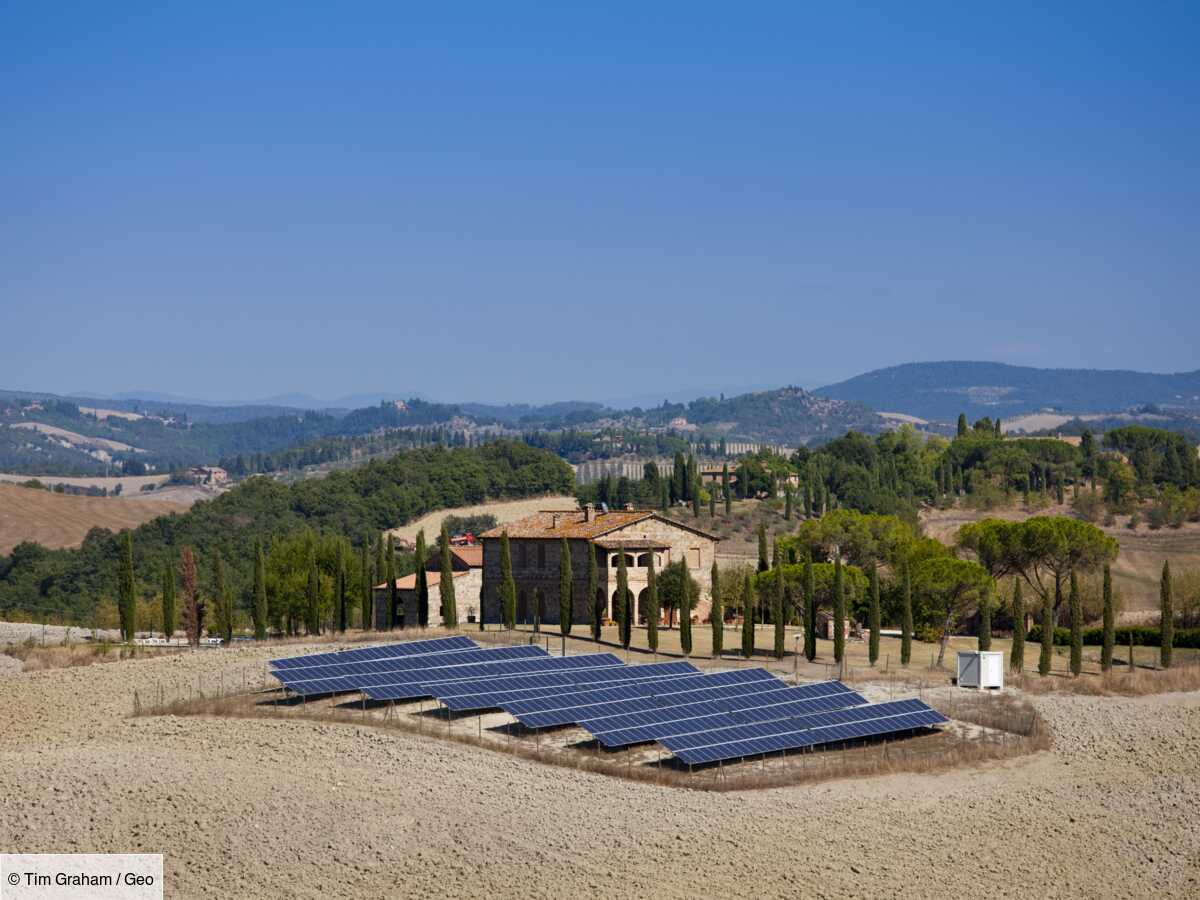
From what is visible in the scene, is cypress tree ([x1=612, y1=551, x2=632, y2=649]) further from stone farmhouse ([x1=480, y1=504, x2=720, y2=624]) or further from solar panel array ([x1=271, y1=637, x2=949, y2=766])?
solar panel array ([x1=271, y1=637, x2=949, y2=766])

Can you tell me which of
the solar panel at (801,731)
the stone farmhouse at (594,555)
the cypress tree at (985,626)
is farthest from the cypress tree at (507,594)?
the solar panel at (801,731)

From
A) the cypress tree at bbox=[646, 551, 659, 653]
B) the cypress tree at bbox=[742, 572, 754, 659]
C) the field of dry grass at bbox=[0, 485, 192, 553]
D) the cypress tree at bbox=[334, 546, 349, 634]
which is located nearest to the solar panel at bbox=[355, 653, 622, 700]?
the cypress tree at bbox=[646, 551, 659, 653]

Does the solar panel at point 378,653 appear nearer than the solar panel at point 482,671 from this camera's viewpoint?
No

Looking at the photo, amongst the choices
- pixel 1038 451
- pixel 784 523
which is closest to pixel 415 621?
pixel 784 523

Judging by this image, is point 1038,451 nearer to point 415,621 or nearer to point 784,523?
point 784,523

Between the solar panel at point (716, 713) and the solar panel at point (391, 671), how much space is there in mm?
6477

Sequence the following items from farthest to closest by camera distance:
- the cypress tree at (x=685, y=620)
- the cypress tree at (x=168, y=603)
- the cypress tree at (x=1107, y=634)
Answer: the cypress tree at (x=168, y=603) < the cypress tree at (x=1107, y=634) < the cypress tree at (x=685, y=620)

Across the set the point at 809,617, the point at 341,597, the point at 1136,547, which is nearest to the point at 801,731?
the point at 809,617

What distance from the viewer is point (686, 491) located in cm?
12925

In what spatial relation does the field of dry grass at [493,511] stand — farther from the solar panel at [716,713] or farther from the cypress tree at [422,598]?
the solar panel at [716,713]

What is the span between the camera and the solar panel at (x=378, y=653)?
50.7m

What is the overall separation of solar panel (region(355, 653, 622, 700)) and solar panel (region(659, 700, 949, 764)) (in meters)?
7.32

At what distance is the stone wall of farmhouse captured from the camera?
7019cm

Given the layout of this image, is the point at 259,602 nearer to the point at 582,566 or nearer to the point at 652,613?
the point at 582,566
